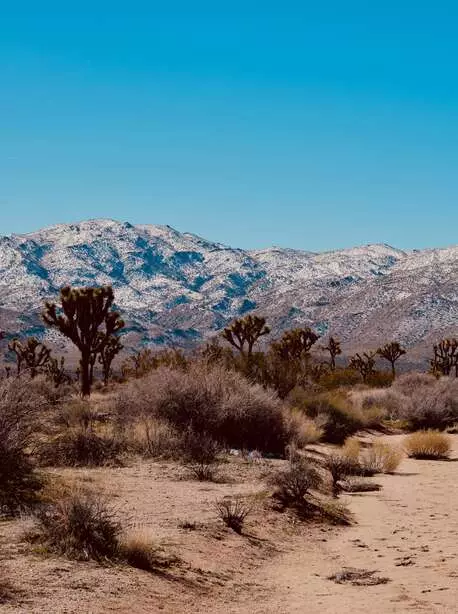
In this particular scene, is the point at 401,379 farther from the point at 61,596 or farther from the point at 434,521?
the point at 61,596

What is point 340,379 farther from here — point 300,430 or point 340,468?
point 340,468

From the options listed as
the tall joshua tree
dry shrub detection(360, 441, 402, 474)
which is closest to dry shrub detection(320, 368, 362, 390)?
the tall joshua tree

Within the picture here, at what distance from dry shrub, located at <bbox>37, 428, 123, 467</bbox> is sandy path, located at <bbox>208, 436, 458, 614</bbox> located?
495cm

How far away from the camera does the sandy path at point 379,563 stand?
810cm

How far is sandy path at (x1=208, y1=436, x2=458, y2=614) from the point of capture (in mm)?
8102

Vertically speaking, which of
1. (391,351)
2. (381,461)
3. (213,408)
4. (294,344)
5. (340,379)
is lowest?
(381,461)

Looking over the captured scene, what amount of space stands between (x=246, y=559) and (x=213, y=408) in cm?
834

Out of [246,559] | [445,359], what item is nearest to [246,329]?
[445,359]

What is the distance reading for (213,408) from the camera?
18172 mm

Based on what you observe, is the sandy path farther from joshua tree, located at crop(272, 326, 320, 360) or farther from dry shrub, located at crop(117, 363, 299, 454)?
joshua tree, located at crop(272, 326, 320, 360)

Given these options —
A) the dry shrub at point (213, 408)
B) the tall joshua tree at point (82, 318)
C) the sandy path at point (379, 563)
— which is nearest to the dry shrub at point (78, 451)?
the dry shrub at point (213, 408)

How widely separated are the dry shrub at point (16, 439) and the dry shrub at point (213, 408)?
616 cm

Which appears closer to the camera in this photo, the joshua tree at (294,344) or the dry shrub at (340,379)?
the dry shrub at (340,379)

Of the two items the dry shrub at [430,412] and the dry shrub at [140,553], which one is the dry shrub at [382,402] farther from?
the dry shrub at [140,553]
